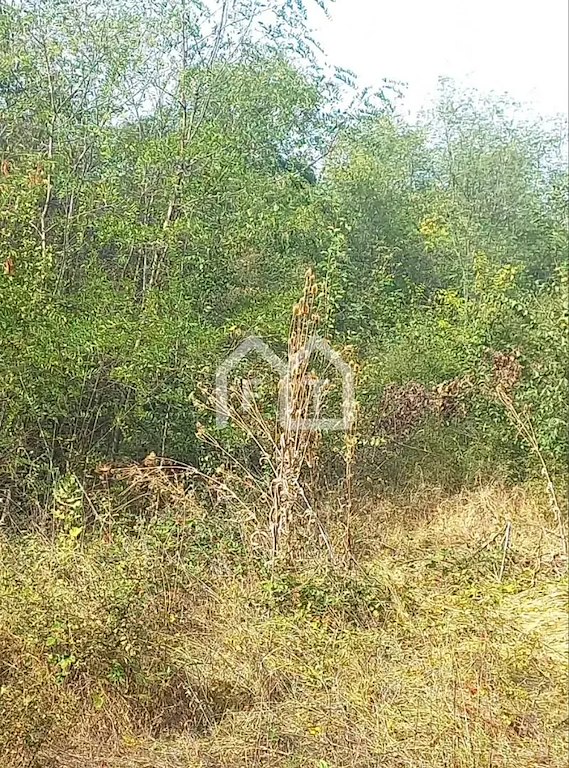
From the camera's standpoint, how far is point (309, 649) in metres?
1.81

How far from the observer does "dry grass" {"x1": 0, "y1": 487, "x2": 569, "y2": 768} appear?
138cm

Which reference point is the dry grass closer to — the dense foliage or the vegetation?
the vegetation

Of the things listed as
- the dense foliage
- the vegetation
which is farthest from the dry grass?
the dense foliage

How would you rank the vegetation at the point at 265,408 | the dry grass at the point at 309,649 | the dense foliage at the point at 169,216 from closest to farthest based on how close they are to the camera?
the dry grass at the point at 309,649
the vegetation at the point at 265,408
the dense foliage at the point at 169,216

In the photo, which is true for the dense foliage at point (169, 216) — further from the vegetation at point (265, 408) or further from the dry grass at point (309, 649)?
the dry grass at point (309, 649)

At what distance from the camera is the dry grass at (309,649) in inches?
54.5

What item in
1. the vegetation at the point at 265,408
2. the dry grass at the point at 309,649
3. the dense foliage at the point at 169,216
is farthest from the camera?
the dense foliage at the point at 169,216

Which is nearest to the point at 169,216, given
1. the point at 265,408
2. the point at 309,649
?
the point at 265,408

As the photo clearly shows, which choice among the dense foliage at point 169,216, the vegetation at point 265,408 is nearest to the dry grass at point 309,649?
the vegetation at point 265,408

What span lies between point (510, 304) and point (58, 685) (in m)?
1.21

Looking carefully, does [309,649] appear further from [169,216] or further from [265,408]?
[169,216]

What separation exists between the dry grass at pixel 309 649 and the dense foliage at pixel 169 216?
0.36m

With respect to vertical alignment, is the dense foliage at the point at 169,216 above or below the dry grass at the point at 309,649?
above

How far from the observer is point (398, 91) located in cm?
202
